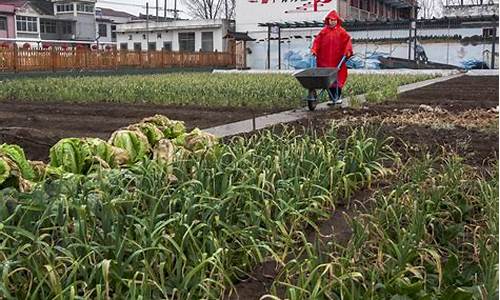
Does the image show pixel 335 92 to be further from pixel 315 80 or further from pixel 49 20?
pixel 49 20

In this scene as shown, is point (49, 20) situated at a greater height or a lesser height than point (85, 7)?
lesser

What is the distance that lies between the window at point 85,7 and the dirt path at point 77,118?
62.9 metres

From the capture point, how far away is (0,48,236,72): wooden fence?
2426cm

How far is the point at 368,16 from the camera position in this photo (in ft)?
177

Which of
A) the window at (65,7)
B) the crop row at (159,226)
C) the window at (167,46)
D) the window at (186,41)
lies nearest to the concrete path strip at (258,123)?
the crop row at (159,226)

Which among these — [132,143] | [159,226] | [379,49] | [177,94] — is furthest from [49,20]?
[159,226]

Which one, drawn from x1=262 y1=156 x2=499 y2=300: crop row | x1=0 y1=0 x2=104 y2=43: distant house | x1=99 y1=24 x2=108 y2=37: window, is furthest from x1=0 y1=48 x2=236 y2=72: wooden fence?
x1=99 y1=24 x2=108 y2=37: window

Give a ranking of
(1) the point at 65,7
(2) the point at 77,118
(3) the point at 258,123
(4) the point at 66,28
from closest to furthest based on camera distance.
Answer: (3) the point at 258,123
(2) the point at 77,118
(4) the point at 66,28
(1) the point at 65,7

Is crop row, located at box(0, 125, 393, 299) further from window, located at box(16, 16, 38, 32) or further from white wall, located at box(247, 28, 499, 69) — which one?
window, located at box(16, 16, 38, 32)

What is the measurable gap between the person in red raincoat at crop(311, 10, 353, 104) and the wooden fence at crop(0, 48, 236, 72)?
1636 centimetres

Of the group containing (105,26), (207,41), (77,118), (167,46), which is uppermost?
(105,26)

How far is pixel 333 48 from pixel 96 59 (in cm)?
1980

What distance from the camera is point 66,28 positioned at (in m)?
71.6

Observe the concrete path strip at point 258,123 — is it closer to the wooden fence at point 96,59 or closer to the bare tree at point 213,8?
the wooden fence at point 96,59
